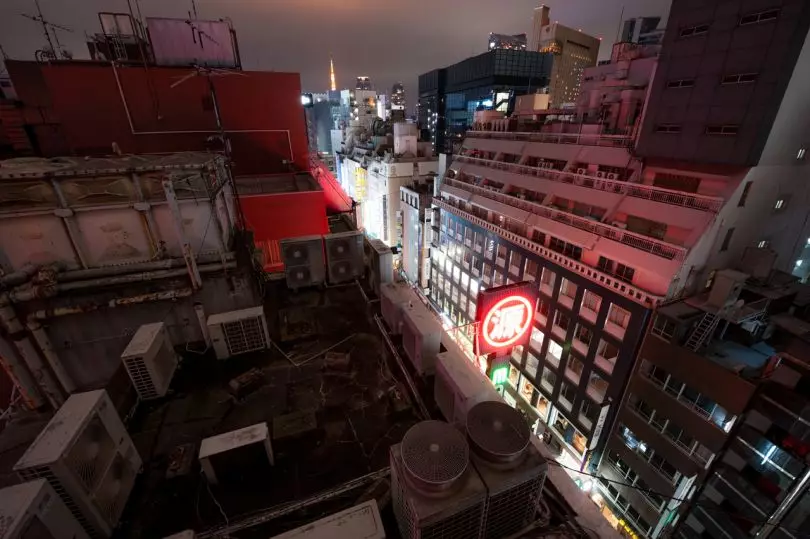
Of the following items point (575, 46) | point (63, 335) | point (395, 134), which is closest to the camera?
point (63, 335)

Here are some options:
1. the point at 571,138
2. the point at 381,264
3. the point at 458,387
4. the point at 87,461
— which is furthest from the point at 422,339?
the point at 571,138

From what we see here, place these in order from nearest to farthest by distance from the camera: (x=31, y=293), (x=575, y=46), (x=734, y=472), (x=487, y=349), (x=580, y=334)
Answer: (x=31, y=293) < (x=487, y=349) < (x=734, y=472) < (x=580, y=334) < (x=575, y=46)

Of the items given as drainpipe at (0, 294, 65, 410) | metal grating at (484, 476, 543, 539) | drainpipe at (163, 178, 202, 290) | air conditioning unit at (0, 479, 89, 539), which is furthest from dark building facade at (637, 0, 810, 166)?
drainpipe at (0, 294, 65, 410)

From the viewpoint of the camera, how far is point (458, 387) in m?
8.31

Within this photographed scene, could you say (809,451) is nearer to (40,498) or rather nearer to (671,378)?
(671,378)

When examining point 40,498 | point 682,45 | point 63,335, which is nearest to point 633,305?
point 682,45

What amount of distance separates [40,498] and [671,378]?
80.4 ft

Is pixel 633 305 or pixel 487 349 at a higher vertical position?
pixel 487 349

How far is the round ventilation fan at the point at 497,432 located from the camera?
5.99 m

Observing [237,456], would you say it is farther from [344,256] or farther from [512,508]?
[344,256]

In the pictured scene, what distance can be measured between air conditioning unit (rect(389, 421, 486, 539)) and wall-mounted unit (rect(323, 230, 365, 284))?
10.2 meters

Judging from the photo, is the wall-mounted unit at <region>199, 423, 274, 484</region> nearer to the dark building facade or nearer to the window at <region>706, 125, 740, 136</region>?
the dark building facade

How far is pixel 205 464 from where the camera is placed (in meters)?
7.27

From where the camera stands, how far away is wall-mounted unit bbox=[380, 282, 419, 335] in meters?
12.0
